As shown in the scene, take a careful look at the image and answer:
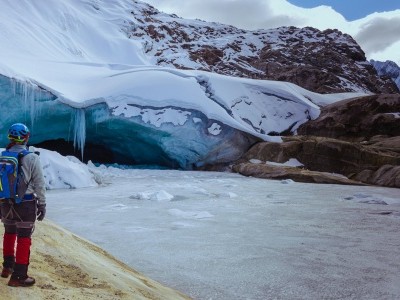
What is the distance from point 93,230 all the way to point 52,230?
1.71 m

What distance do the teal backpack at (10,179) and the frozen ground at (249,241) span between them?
1445mm

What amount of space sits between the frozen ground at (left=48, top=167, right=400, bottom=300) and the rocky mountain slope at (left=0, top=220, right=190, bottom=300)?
475 millimetres

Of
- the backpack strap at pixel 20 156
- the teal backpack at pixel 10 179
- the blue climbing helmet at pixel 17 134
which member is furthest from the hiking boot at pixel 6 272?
the blue climbing helmet at pixel 17 134

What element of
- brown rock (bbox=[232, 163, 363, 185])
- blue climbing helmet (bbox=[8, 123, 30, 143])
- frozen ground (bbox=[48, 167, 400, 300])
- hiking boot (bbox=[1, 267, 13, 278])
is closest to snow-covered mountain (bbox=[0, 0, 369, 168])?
brown rock (bbox=[232, 163, 363, 185])

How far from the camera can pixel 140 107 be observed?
671 inches

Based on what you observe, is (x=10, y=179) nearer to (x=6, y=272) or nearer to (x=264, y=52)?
(x=6, y=272)

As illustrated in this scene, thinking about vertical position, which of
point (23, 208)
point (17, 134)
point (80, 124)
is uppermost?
point (80, 124)

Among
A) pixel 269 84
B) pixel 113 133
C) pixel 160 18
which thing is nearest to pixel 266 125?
pixel 269 84

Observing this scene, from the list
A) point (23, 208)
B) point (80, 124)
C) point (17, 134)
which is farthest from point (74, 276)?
point (80, 124)

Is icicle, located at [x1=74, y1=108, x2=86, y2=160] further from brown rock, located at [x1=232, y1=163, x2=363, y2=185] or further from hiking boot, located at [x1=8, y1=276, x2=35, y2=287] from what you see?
hiking boot, located at [x1=8, y1=276, x2=35, y2=287]

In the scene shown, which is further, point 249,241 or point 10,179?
point 249,241

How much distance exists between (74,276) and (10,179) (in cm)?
73

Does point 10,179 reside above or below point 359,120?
below

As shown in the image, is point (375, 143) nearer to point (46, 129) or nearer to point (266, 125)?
point (266, 125)
